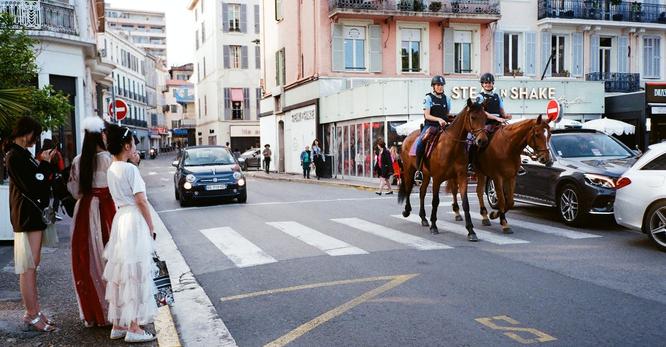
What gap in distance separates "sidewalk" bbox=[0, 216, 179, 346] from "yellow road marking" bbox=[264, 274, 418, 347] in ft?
3.00

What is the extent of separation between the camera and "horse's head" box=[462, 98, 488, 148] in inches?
373

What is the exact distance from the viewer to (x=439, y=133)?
1036 cm

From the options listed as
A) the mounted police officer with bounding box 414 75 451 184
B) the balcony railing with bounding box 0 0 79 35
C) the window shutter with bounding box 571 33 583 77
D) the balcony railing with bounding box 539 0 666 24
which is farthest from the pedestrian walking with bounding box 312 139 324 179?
the mounted police officer with bounding box 414 75 451 184

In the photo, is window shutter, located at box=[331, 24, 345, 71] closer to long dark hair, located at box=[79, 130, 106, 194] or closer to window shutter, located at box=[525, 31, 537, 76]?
window shutter, located at box=[525, 31, 537, 76]

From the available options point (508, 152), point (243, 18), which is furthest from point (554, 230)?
point (243, 18)

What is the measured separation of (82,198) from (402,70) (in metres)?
27.6

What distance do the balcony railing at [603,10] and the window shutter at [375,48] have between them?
901 centimetres

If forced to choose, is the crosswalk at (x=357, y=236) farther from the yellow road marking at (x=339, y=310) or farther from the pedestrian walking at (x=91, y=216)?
the pedestrian walking at (x=91, y=216)

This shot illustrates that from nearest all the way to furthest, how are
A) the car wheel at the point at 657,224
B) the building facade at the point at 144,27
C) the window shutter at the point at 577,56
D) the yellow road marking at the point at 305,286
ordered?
the yellow road marking at the point at 305,286 → the car wheel at the point at 657,224 → the window shutter at the point at 577,56 → the building facade at the point at 144,27

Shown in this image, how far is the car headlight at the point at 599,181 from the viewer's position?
9.95m

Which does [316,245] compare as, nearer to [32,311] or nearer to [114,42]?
[32,311]

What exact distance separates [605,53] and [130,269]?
1359 inches

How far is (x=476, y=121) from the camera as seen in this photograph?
955 cm

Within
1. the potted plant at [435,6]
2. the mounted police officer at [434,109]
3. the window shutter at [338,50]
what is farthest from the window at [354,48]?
the mounted police officer at [434,109]
